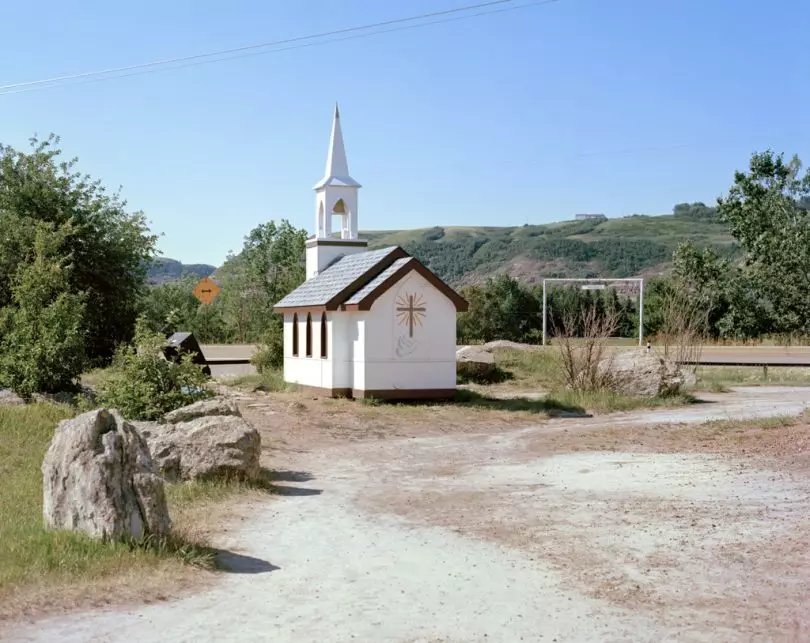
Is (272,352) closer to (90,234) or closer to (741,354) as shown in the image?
(90,234)

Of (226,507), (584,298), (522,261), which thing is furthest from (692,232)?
(226,507)

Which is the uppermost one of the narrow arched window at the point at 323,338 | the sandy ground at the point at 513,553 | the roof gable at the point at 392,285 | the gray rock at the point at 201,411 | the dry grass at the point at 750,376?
the roof gable at the point at 392,285

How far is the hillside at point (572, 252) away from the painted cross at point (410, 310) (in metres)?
126

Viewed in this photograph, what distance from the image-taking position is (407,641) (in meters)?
6.93

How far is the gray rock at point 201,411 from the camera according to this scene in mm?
14273

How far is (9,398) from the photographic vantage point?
18969 mm

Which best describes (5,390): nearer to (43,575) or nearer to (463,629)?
(43,575)

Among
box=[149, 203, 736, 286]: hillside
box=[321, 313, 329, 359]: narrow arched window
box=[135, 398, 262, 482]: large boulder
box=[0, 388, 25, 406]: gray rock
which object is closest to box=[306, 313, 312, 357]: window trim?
box=[321, 313, 329, 359]: narrow arched window

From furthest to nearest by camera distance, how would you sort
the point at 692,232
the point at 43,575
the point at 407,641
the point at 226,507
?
the point at 692,232
the point at 226,507
the point at 43,575
the point at 407,641

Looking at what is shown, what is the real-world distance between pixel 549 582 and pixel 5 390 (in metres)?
14.1

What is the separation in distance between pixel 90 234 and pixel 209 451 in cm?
1599

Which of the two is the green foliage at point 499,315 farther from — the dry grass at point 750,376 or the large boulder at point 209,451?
the large boulder at point 209,451

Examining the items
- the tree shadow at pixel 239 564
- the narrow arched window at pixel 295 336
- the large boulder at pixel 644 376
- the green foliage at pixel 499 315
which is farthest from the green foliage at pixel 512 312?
the tree shadow at pixel 239 564

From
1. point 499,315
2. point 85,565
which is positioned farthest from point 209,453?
→ point 499,315
